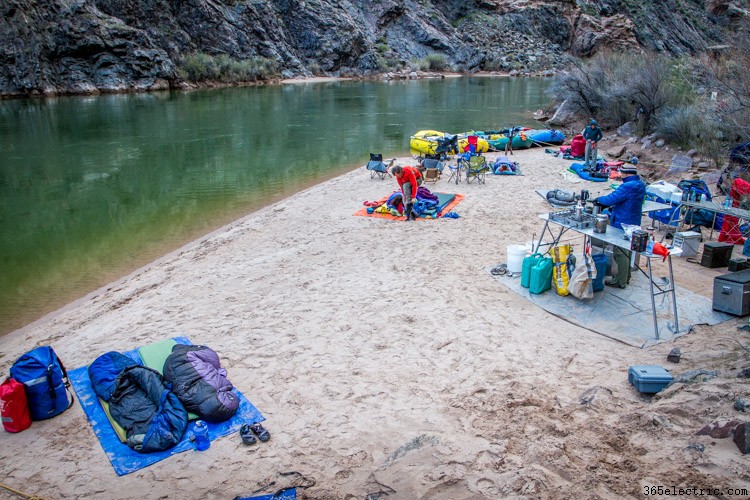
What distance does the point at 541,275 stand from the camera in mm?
7609

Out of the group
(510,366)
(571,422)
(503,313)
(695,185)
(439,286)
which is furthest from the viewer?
(695,185)

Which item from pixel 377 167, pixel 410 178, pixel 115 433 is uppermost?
pixel 410 178

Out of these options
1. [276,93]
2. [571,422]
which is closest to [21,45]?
[276,93]

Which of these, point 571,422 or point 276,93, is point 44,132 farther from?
point 571,422

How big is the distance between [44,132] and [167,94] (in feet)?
→ 64.0

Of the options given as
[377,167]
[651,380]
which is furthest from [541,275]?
[377,167]

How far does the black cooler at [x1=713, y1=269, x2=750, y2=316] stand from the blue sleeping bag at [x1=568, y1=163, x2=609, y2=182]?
8108 millimetres

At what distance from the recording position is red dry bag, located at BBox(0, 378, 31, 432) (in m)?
5.19

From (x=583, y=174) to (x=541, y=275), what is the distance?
330 inches

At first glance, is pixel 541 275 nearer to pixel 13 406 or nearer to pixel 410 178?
pixel 410 178

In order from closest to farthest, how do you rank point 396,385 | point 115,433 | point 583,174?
point 115,433 < point 396,385 < point 583,174

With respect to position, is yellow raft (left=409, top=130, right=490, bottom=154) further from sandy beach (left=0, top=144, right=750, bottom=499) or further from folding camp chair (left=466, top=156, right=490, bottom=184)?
sandy beach (left=0, top=144, right=750, bottom=499)

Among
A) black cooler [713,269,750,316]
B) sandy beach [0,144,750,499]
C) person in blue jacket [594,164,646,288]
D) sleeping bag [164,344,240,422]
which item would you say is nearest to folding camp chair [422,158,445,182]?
sandy beach [0,144,750,499]

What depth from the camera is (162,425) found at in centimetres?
505
